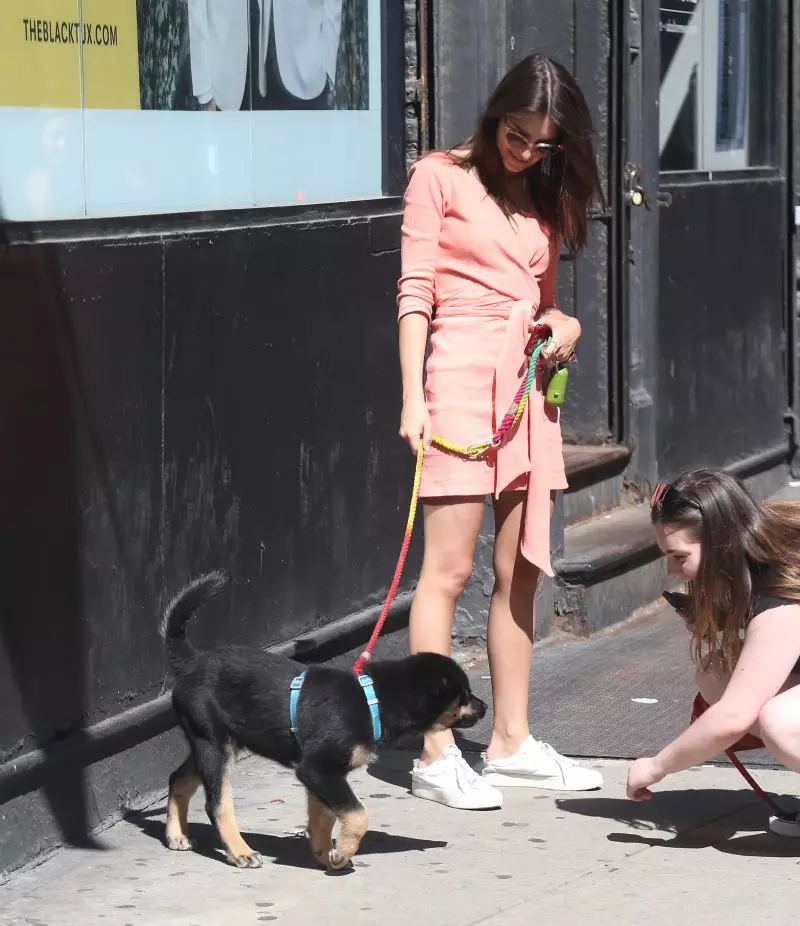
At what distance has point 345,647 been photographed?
5766 mm

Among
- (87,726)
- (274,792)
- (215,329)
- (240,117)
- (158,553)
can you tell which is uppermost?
(240,117)

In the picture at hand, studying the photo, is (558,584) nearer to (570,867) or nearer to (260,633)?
(260,633)

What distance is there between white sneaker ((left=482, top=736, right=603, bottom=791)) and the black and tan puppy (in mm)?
701

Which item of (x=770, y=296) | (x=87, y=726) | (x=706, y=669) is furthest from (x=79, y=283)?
(x=770, y=296)

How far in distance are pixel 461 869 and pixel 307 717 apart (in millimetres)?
581

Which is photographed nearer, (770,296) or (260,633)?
(260,633)

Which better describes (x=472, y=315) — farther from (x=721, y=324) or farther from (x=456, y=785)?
(x=721, y=324)

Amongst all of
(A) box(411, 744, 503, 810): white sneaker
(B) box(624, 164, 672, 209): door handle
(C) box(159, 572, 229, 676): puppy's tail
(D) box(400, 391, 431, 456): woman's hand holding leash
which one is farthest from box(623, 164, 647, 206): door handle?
(C) box(159, 572, 229, 676): puppy's tail

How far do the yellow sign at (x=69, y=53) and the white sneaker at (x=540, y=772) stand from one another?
220 cm

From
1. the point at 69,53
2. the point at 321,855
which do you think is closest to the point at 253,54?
the point at 69,53

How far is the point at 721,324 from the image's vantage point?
345 inches

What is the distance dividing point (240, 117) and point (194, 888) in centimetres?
247

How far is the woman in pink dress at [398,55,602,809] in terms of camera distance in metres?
4.69

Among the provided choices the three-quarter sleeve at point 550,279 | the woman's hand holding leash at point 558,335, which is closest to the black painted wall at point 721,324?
the three-quarter sleeve at point 550,279
